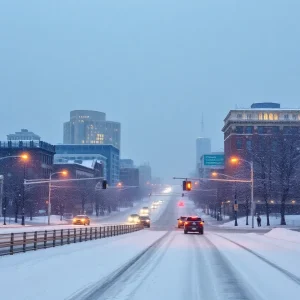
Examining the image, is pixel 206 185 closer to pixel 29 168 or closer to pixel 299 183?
pixel 29 168

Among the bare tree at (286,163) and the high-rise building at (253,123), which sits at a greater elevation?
the high-rise building at (253,123)

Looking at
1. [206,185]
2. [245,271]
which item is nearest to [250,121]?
[206,185]

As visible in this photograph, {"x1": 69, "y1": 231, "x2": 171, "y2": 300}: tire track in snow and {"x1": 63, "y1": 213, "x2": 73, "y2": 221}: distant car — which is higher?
{"x1": 63, "y1": 213, "x2": 73, "y2": 221}: distant car

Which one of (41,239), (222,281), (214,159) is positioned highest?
(214,159)

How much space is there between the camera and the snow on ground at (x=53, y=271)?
1457cm

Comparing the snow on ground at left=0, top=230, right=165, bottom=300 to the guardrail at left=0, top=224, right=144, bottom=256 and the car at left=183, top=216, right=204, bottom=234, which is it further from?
the car at left=183, top=216, right=204, bottom=234

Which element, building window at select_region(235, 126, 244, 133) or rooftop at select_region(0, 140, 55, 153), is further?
building window at select_region(235, 126, 244, 133)

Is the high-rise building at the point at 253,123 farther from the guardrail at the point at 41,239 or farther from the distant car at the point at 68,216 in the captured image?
the guardrail at the point at 41,239

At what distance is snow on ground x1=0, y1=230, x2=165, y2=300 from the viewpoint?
14570mm

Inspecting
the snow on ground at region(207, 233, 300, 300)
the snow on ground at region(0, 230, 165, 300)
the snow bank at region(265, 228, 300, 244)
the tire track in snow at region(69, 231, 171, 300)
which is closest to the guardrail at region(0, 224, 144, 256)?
the snow on ground at region(0, 230, 165, 300)

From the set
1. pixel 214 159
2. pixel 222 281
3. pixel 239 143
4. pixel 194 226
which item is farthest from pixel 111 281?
pixel 239 143

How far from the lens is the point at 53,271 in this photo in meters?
19.1

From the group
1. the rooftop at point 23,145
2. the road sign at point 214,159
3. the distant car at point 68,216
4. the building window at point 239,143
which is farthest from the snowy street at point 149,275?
the building window at point 239,143

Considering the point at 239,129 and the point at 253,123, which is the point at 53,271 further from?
the point at 253,123
